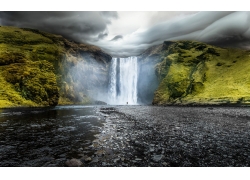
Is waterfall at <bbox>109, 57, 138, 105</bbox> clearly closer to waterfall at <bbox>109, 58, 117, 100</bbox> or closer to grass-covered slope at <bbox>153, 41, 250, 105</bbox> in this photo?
waterfall at <bbox>109, 58, 117, 100</bbox>

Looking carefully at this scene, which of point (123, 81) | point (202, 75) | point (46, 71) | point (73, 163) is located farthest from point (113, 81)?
point (73, 163)

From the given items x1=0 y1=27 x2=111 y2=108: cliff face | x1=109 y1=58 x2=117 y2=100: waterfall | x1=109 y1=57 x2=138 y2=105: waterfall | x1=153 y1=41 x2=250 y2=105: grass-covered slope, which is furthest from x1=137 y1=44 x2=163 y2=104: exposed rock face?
x1=0 y1=27 x2=111 y2=108: cliff face

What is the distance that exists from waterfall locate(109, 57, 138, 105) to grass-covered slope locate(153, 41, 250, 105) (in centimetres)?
2635

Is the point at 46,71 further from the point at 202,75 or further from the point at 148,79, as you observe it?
the point at 202,75

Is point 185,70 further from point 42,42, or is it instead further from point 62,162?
point 62,162


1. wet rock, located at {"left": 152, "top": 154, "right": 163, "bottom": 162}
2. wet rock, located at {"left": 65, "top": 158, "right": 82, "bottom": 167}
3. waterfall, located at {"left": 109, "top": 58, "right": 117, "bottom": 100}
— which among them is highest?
waterfall, located at {"left": 109, "top": 58, "right": 117, "bottom": 100}

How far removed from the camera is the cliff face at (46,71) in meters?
62.2

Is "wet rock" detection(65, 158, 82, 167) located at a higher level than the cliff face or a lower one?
lower

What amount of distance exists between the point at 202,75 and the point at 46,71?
8980 centimetres

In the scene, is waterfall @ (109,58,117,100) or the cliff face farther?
waterfall @ (109,58,117,100)

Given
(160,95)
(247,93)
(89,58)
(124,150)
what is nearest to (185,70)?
(160,95)

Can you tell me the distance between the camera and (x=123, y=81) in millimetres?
141625

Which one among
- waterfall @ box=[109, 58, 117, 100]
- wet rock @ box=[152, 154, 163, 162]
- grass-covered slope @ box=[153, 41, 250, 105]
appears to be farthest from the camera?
waterfall @ box=[109, 58, 117, 100]

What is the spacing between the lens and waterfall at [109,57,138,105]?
13912 cm
